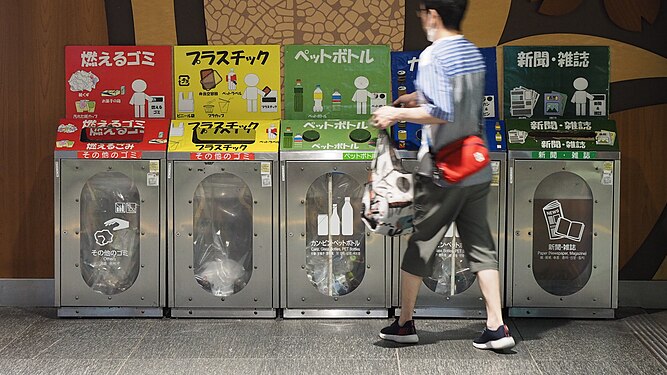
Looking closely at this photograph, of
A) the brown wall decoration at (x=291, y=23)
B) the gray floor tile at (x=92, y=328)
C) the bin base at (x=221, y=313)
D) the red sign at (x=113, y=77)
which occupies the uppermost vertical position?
the brown wall decoration at (x=291, y=23)

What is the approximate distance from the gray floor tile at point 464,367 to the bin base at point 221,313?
1104 millimetres

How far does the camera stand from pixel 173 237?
505cm

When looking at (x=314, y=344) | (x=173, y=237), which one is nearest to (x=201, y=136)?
(x=173, y=237)

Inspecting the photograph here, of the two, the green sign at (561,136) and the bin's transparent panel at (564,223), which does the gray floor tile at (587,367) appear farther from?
the green sign at (561,136)

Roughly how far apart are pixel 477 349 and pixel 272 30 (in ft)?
6.98

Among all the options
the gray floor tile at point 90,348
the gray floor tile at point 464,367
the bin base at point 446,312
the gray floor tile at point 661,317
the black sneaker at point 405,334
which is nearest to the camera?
the gray floor tile at point 464,367

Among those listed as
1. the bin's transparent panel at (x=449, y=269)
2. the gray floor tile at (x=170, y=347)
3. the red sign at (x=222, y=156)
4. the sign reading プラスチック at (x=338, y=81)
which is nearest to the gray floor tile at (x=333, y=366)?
the gray floor tile at (x=170, y=347)

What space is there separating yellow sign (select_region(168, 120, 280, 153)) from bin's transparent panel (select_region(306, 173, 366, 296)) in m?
0.36

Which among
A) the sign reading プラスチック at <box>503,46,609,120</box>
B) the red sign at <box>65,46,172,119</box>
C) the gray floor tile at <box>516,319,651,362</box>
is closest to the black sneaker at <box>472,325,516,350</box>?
the gray floor tile at <box>516,319,651,362</box>

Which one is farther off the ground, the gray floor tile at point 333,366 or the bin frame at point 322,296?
the bin frame at point 322,296

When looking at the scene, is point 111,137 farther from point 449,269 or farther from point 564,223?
point 564,223

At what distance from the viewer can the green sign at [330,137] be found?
497 centimetres

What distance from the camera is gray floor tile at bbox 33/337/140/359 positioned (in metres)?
4.29

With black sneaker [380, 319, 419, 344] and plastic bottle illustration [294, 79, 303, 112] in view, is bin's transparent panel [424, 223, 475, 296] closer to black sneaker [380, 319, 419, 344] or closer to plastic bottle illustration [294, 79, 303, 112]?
black sneaker [380, 319, 419, 344]
